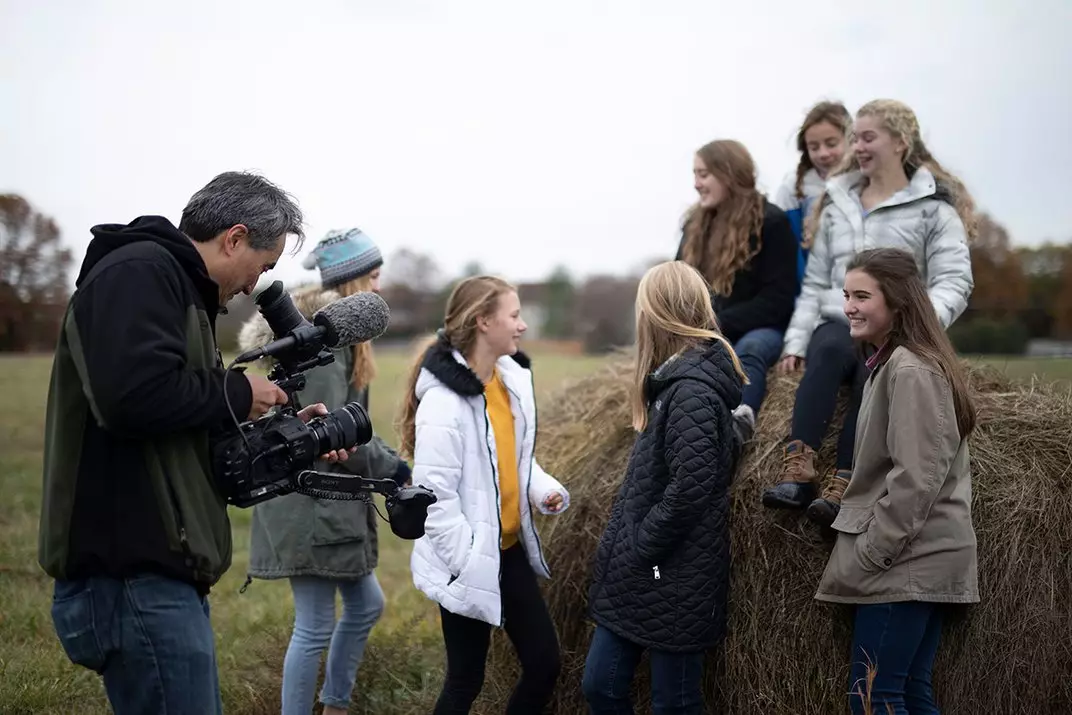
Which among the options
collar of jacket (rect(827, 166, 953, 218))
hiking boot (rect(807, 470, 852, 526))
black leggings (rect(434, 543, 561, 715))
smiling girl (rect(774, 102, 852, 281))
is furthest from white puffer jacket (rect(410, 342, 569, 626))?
smiling girl (rect(774, 102, 852, 281))

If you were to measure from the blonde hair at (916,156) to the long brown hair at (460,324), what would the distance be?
2.08 metres

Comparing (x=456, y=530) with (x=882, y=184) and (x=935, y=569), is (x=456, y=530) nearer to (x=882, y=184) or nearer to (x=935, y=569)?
(x=935, y=569)

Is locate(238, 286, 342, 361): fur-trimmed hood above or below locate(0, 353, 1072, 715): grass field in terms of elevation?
above

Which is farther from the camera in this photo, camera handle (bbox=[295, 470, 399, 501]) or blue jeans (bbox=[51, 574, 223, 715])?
camera handle (bbox=[295, 470, 399, 501])

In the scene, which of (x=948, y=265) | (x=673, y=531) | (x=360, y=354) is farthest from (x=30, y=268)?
(x=948, y=265)

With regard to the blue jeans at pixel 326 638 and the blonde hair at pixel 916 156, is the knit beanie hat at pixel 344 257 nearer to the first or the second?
the blue jeans at pixel 326 638

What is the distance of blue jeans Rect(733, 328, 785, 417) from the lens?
15.6ft

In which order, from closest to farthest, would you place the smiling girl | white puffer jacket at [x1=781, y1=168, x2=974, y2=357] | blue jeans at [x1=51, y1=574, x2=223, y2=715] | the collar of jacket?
blue jeans at [x1=51, y1=574, x2=223, y2=715] → white puffer jacket at [x1=781, y1=168, x2=974, y2=357] → the collar of jacket → the smiling girl

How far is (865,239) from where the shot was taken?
4.89m

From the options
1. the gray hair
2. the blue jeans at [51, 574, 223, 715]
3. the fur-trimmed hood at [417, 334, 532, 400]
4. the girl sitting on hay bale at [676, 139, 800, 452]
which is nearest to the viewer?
the blue jeans at [51, 574, 223, 715]

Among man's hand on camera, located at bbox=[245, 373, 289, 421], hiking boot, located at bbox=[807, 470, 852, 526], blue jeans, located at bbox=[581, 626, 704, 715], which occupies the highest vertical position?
man's hand on camera, located at bbox=[245, 373, 289, 421]

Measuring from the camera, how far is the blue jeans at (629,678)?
387cm

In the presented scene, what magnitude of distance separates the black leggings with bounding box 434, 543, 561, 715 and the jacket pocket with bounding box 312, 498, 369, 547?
2.03 feet

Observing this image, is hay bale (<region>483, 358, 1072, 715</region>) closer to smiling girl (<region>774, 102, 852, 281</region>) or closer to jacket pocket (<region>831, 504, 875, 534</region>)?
jacket pocket (<region>831, 504, 875, 534</region>)
